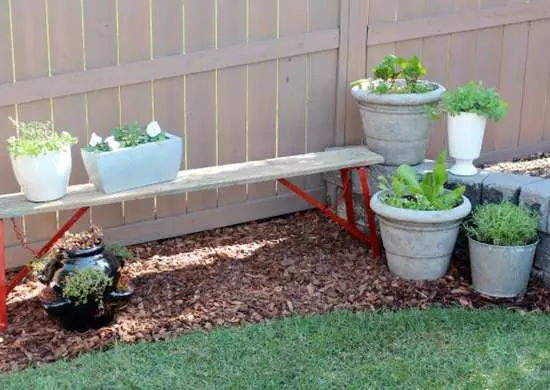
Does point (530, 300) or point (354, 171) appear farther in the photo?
point (354, 171)

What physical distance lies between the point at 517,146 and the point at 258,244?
87.3 inches

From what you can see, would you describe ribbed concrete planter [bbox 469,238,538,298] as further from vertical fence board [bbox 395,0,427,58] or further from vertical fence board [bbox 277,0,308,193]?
vertical fence board [bbox 395,0,427,58]

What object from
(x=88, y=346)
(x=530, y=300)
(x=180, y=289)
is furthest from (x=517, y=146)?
(x=88, y=346)

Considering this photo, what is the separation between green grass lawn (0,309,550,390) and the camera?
3.87m

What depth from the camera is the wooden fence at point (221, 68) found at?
4.80 meters

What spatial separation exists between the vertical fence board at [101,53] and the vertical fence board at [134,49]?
4 centimetres

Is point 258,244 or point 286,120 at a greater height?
point 286,120

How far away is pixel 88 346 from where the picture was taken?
165 inches

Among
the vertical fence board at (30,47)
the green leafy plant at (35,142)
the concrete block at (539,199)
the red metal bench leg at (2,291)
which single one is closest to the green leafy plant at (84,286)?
the red metal bench leg at (2,291)

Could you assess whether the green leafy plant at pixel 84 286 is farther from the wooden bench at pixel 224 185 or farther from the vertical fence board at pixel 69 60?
the vertical fence board at pixel 69 60

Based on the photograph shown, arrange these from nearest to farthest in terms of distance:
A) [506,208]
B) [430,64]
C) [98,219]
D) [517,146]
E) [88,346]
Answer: [88,346] < [506,208] < [98,219] < [430,64] < [517,146]

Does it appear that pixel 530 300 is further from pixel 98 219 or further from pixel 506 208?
pixel 98 219

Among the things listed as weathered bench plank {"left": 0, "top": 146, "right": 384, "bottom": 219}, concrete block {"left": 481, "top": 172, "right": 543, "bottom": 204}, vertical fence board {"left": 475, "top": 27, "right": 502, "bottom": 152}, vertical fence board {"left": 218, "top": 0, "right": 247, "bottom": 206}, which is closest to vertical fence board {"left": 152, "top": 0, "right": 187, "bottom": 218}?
vertical fence board {"left": 218, "top": 0, "right": 247, "bottom": 206}

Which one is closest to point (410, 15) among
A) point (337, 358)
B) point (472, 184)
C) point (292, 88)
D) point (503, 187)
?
point (292, 88)
